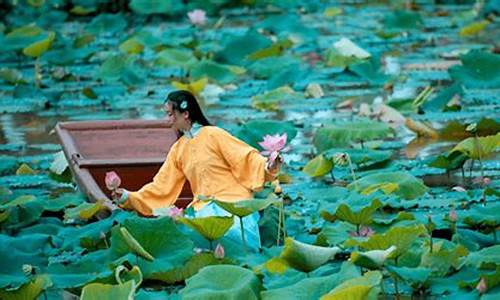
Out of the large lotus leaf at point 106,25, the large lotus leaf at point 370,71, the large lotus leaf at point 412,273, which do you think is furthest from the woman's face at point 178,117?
the large lotus leaf at point 106,25

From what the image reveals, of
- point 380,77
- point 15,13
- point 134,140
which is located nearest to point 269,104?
point 380,77

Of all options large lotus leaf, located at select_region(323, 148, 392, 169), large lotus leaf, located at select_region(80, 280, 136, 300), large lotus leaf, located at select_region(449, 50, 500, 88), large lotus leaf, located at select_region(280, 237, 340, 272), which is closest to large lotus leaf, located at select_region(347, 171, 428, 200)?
large lotus leaf, located at select_region(323, 148, 392, 169)

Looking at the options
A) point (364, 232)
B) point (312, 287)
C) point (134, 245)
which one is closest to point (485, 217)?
point (364, 232)

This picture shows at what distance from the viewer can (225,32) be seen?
524 inches

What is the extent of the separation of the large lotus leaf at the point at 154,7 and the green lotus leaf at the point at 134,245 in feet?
30.9

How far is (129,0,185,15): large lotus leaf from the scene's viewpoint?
14398 mm

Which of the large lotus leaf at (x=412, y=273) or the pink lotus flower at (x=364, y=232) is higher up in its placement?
the large lotus leaf at (x=412, y=273)

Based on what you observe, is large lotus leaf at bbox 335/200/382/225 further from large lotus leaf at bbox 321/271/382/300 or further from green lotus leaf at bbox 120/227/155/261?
large lotus leaf at bbox 321/271/382/300

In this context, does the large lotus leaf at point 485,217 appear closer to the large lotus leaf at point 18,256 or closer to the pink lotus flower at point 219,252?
the pink lotus flower at point 219,252

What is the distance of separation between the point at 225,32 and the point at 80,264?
26.9 ft

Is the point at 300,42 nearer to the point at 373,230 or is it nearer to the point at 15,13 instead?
the point at 15,13

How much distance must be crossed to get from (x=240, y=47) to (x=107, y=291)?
6.74 m

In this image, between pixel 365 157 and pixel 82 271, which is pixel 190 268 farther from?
pixel 365 157

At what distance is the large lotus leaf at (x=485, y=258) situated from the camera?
4.91 m
